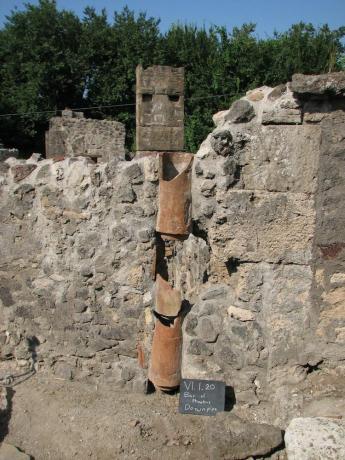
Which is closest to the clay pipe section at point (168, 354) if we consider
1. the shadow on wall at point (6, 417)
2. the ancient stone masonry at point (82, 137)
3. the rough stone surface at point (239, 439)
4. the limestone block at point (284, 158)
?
the rough stone surface at point (239, 439)

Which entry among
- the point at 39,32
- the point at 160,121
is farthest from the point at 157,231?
the point at 39,32

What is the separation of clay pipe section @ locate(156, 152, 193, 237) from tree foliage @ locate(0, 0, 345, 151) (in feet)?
45.9

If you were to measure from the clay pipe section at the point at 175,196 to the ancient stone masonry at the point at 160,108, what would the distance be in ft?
30.8

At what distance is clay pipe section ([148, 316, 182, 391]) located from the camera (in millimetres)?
3139

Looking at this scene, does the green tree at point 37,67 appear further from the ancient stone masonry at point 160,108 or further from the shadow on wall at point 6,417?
the shadow on wall at point 6,417

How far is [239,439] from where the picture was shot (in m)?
2.52

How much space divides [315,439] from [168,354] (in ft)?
3.74

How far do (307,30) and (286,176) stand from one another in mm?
18533

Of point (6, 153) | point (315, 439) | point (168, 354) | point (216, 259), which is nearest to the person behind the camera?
point (315, 439)

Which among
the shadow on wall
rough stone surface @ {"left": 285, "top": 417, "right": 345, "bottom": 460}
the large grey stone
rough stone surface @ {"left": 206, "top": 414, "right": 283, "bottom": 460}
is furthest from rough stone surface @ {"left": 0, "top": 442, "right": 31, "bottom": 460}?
the large grey stone

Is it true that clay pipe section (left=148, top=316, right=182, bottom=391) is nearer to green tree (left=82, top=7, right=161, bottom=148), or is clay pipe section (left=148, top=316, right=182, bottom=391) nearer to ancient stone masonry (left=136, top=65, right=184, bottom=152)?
ancient stone masonry (left=136, top=65, right=184, bottom=152)

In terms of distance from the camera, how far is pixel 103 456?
2.68 meters

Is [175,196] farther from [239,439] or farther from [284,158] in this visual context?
[239,439]

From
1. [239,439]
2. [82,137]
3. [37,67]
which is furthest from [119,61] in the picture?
[239,439]
